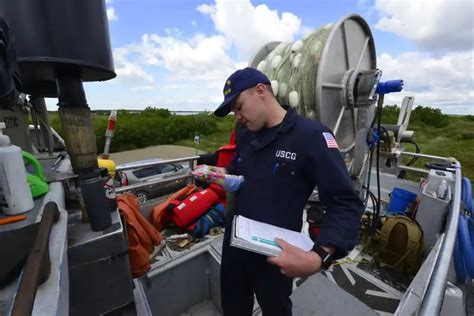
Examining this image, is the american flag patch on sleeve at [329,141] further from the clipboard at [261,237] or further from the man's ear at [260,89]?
the clipboard at [261,237]

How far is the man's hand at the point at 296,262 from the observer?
1158 millimetres

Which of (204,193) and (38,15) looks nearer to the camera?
(38,15)

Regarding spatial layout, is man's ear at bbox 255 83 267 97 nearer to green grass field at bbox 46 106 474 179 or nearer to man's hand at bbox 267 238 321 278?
man's hand at bbox 267 238 321 278

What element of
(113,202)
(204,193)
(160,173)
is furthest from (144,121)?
(113,202)

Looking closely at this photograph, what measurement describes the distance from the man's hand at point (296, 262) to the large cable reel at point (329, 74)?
6.73ft

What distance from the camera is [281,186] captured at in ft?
5.00

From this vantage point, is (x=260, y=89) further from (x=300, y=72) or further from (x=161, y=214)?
(x=161, y=214)

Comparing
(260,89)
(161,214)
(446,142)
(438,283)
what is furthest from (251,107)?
(446,142)

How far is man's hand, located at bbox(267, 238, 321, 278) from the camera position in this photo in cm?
116

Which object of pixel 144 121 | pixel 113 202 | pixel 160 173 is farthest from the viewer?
pixel 144 121

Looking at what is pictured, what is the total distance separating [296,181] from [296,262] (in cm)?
49

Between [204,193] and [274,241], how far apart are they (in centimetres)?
234

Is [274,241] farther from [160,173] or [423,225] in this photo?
[160,173]

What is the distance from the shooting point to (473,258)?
2.03m
